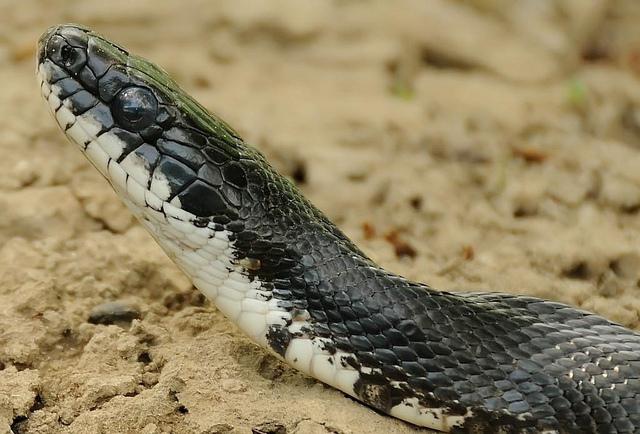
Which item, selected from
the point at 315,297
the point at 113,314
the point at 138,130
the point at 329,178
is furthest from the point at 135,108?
the point at 329,178

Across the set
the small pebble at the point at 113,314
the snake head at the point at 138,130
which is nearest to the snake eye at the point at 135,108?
the snake head at the point at 138,130

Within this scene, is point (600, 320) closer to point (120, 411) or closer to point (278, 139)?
point (120, 411)

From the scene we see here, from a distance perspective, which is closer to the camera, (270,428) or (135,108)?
(270,428)

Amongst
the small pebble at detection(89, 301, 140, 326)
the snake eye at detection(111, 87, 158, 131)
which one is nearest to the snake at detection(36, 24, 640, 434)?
the snake eye at detection(111, 87, 158, 131)

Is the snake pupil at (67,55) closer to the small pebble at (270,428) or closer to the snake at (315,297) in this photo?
the snake at (315,297)

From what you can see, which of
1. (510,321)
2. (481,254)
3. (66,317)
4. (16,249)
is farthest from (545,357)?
(16,249)

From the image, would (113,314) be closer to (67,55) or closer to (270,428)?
(270,428)

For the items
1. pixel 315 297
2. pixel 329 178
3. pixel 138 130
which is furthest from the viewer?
pixel 329 178
